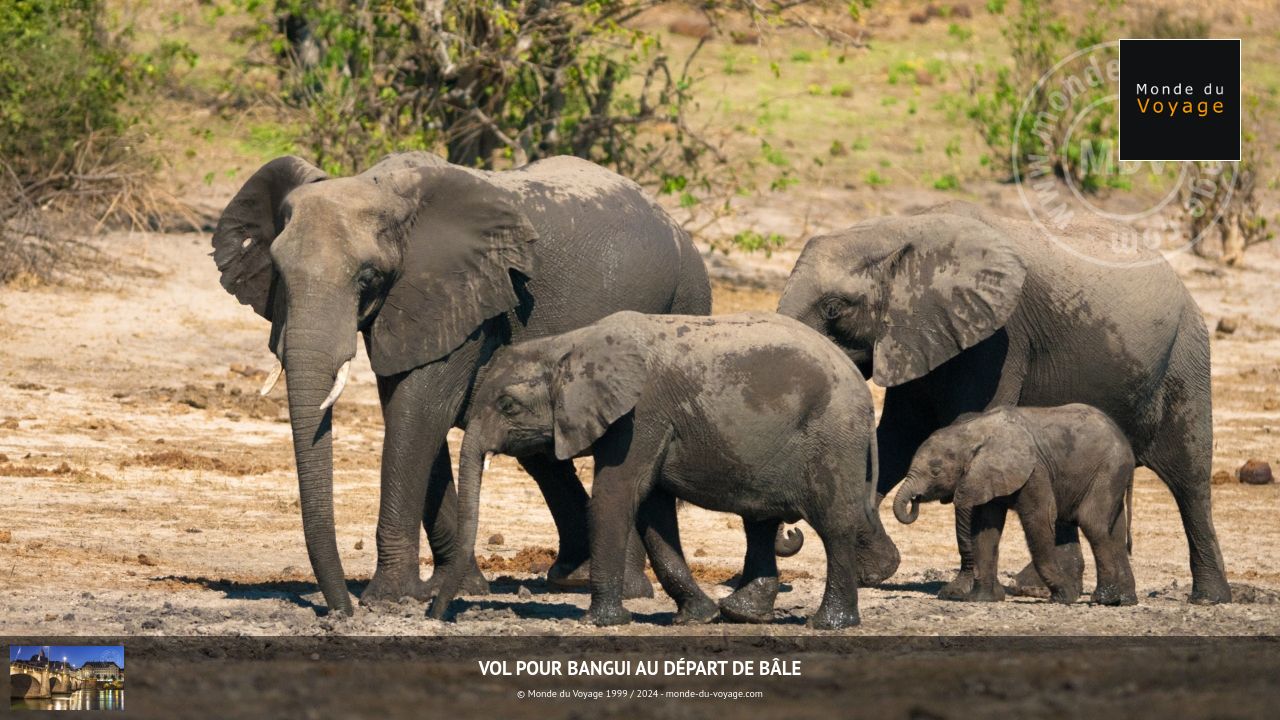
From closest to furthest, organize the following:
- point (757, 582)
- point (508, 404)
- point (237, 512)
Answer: point (508, 404) → point (757, 582) → point (237, 512)

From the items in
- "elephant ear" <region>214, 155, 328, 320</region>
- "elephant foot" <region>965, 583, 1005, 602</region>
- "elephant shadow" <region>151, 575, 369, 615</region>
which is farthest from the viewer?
"elephant foot" <region>965, 583, 1005, 602</region>

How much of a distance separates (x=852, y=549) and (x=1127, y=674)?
85.6 inches

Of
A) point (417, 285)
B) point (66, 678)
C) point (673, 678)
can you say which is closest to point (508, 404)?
point (417, 285)

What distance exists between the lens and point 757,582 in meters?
10.6

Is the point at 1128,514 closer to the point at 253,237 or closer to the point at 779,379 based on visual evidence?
the point at 779,379

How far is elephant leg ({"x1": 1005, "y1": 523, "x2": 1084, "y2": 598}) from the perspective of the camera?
11.9m

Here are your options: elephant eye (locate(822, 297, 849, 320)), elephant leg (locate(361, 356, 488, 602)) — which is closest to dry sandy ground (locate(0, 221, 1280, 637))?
elephant leg (locate(361, 356, 488, 602))

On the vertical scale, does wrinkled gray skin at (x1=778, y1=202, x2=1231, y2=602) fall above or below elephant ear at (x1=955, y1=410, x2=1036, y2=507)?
above

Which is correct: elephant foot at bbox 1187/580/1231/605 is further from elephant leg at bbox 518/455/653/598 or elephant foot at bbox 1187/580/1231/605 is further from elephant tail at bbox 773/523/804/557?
elephant leg at bbox 518/455/653/598

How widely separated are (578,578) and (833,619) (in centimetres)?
210

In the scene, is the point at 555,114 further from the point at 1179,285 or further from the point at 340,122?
the point at 1179,285

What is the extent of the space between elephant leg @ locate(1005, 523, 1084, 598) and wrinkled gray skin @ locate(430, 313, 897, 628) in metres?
1.84

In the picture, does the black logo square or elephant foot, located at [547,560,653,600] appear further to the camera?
the black logo square

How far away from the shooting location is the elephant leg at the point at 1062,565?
11.9m
